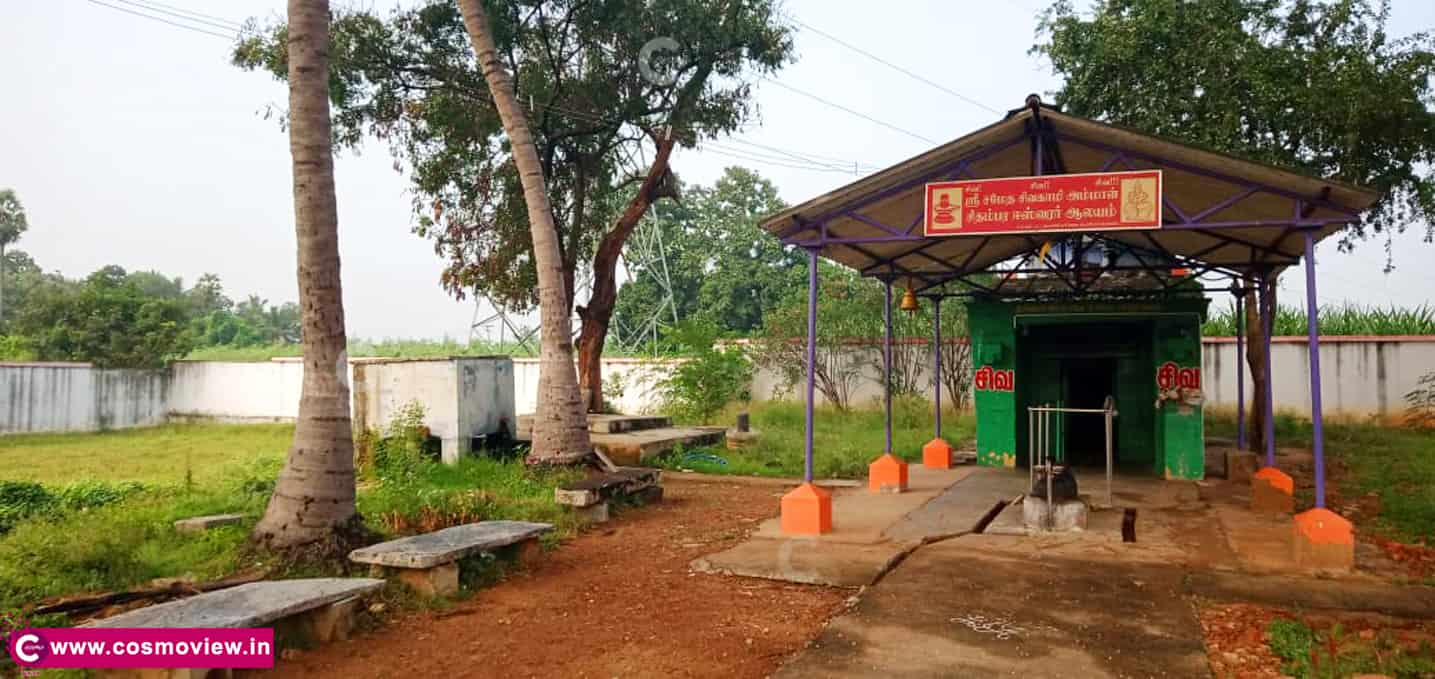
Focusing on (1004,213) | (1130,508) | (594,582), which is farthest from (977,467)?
(594,582)

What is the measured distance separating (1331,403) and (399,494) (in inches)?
698

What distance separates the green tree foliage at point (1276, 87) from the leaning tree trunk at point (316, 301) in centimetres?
1028

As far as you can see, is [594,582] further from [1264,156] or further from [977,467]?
[1264,156]

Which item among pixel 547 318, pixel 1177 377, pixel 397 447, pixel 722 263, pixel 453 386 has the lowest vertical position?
pixel 397 447

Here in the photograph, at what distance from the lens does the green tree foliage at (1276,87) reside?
11352 millimetres

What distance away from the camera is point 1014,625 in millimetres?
5312

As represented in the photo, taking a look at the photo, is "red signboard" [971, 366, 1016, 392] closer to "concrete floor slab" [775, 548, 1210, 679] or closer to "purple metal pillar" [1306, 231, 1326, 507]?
"purple metal pillar" [1306, 231, 1326, 507]

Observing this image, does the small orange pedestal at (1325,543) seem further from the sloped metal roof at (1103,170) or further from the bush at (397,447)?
the bush at (397,447)

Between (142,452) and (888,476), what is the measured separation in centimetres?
1461

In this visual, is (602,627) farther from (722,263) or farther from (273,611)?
(722,263)

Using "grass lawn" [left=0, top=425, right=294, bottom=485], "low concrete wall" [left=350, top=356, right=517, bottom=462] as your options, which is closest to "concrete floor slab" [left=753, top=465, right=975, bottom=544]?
"low concrete wall" [left=350, top=356, right=517, bottom=462]

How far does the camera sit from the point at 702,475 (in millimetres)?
13219

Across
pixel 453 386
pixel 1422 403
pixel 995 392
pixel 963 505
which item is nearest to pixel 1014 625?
pixel 963 505

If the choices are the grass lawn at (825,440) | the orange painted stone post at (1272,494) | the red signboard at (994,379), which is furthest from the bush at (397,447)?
the orange painted stone post at (1272,494)
